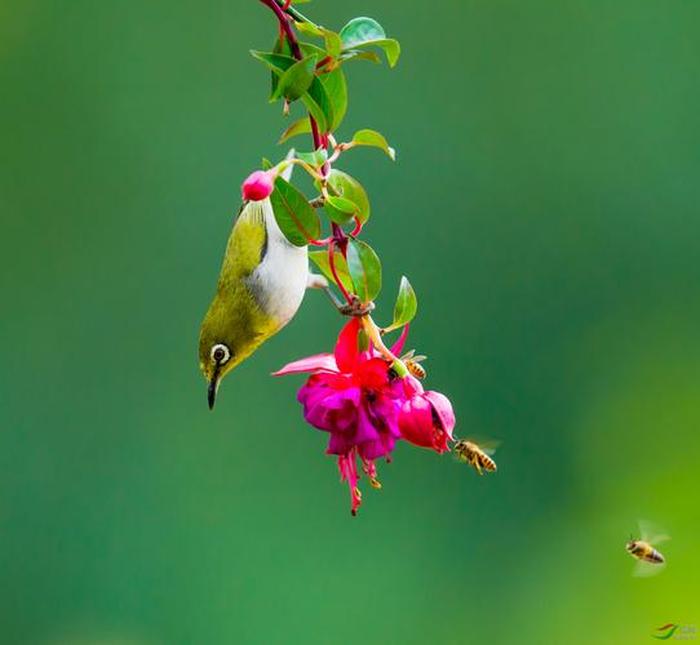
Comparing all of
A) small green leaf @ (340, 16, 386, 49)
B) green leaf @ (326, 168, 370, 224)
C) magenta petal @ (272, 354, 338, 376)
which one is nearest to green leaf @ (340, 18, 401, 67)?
small green leaf @ (340, 16, 386, 49)

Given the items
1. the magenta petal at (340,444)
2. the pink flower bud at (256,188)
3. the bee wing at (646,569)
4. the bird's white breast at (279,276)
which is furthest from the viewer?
the bee wing at (646,569)

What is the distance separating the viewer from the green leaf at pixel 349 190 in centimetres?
77

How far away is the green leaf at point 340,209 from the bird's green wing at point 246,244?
0.25m

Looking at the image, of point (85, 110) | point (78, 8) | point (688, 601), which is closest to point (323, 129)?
point (688, 601)

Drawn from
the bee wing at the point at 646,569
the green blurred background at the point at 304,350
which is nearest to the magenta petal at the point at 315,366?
the bee wing at the point at 646,569

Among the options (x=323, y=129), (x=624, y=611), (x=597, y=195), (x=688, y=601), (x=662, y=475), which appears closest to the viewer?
(x=323, y=129)

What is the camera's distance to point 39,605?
3.08m

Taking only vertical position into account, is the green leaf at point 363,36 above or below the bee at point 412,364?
above

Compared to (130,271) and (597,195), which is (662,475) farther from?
(130,271)

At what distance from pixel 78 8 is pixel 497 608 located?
209 cm

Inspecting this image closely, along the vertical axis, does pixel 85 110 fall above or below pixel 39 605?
above

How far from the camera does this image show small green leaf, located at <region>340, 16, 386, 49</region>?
0.83m

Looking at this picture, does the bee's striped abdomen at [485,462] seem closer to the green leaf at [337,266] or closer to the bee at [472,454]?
the bee at [472,454]

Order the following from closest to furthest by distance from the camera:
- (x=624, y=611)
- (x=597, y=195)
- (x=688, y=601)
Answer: (x=688, y=601) → (x=624, y=611) → (x=597, y=195)
